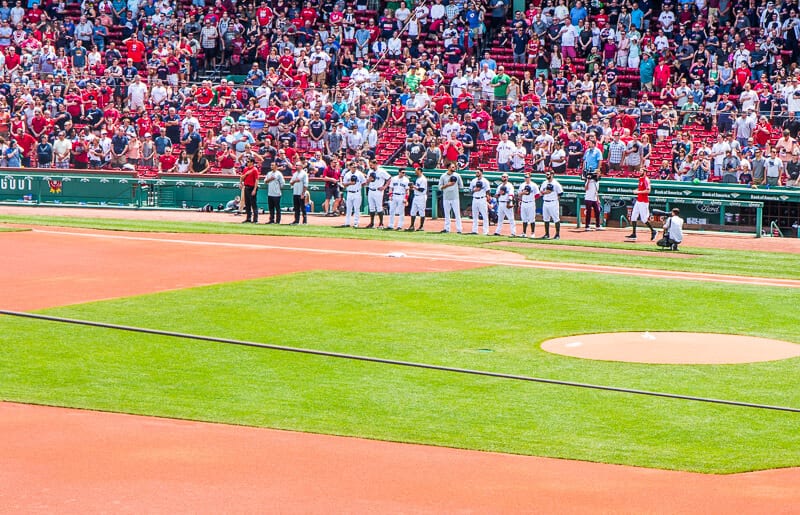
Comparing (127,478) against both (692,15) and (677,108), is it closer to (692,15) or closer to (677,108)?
(677,108)

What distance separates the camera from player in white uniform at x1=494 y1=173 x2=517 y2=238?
29625mm

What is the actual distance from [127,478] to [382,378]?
473cm

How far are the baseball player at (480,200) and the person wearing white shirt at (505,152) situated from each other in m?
2.45

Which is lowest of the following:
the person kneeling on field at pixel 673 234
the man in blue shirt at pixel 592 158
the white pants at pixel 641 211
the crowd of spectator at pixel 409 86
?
the person kneeling on field at pixel 673 234

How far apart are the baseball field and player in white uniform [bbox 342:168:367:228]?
5.07m

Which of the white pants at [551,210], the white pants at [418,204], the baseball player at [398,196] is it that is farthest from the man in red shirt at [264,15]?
the white pants at [551,210]

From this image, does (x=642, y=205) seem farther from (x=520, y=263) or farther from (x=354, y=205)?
(x=354, y=205)

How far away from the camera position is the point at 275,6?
42.0 m

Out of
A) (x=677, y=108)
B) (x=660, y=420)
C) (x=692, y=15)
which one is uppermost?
(x=692, y=15)

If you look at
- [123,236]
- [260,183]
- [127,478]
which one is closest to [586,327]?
[127,478]

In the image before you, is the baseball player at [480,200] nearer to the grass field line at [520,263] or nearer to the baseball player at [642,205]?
the baseball player at [642,205]

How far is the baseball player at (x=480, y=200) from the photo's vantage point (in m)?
29.9

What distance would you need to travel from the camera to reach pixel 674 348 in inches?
607

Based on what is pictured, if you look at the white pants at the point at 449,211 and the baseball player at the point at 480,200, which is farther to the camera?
the white pants at the point at 449,211
